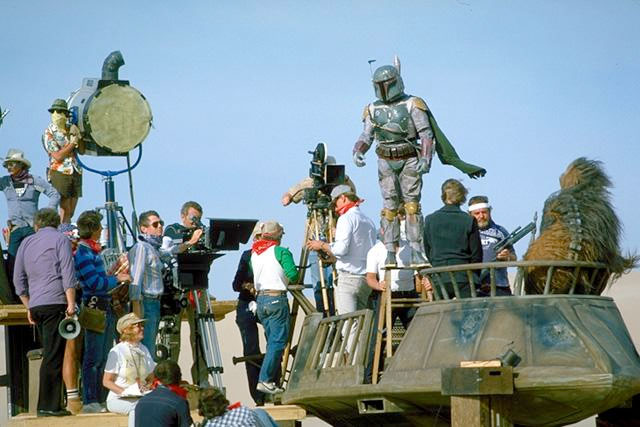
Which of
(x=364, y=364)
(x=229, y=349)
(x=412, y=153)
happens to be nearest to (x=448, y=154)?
(x=412, y=153)

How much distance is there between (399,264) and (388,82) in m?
1.70

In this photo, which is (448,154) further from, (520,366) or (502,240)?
(520,366)

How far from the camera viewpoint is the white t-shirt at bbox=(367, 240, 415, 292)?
16078 mm

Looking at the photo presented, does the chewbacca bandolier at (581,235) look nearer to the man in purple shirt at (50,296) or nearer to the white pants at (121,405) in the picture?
the white pants at (121,405)

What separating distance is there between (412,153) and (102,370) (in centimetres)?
366

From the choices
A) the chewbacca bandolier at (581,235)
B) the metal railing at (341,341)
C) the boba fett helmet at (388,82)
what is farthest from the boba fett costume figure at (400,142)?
the chewbacca bandolier at (581,235)

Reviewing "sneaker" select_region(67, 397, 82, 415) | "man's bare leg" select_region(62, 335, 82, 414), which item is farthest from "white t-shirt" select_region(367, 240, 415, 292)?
"sneaker" select_region(67, 397, 82, 415)

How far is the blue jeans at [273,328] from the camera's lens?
17.0 m

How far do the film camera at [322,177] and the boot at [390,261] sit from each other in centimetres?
172

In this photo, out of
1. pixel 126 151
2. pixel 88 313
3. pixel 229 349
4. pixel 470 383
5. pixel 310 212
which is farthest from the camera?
pixel 229 349

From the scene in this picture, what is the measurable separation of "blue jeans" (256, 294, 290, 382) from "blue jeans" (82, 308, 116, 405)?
4.96ft

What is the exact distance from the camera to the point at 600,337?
46.1 ft

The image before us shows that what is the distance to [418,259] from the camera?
15734mm

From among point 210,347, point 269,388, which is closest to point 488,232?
point 269,388
